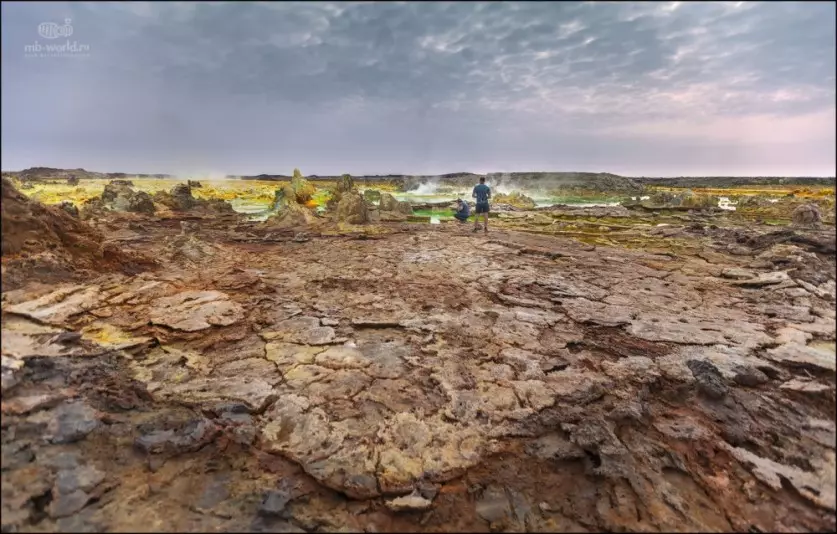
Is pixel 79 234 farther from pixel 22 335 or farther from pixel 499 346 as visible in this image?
pixel 499 346

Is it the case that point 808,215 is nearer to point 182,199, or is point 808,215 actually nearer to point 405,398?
point 405,398

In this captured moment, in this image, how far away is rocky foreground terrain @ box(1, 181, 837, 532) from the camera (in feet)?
11.1

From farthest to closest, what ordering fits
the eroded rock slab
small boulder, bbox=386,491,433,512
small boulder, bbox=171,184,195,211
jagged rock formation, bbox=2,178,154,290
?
small boulder, bbox=171,184,195,211
the eroded rock slab
jagged rock formation, bbox=2,178,154,290
small boulder, bbox=386,491,433,512

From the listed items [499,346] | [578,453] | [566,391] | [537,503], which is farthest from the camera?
[499,346]

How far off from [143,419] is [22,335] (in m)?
1.94

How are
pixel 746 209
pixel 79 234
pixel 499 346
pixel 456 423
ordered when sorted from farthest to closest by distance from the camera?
pixel 746 209, pixel 79 234, pixel 499 346, pixel 456 423

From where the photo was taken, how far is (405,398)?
4762 millimetres

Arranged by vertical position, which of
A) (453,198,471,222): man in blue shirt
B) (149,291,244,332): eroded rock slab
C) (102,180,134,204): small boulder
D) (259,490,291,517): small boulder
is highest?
(102,180,134,204): small boulder

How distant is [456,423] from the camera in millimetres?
4383

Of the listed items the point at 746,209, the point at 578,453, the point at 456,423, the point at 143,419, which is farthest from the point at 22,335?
the point at 746,209

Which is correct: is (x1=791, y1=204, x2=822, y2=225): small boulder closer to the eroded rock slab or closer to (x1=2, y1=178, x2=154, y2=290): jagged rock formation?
the eroded rock slab

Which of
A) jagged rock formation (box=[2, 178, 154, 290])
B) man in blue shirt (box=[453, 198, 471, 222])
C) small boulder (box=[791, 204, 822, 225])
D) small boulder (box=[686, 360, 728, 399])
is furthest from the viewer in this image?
man in blue shirt (box=[453, 198, 471, 222])

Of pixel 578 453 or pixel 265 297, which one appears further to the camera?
pixel 265 297

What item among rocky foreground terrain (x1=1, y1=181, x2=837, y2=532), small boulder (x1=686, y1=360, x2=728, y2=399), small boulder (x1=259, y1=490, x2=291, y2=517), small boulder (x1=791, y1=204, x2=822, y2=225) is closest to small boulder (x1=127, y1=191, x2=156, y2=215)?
rocky foreground terrain (x1=1, y1=181, x2=837, y2=532)
